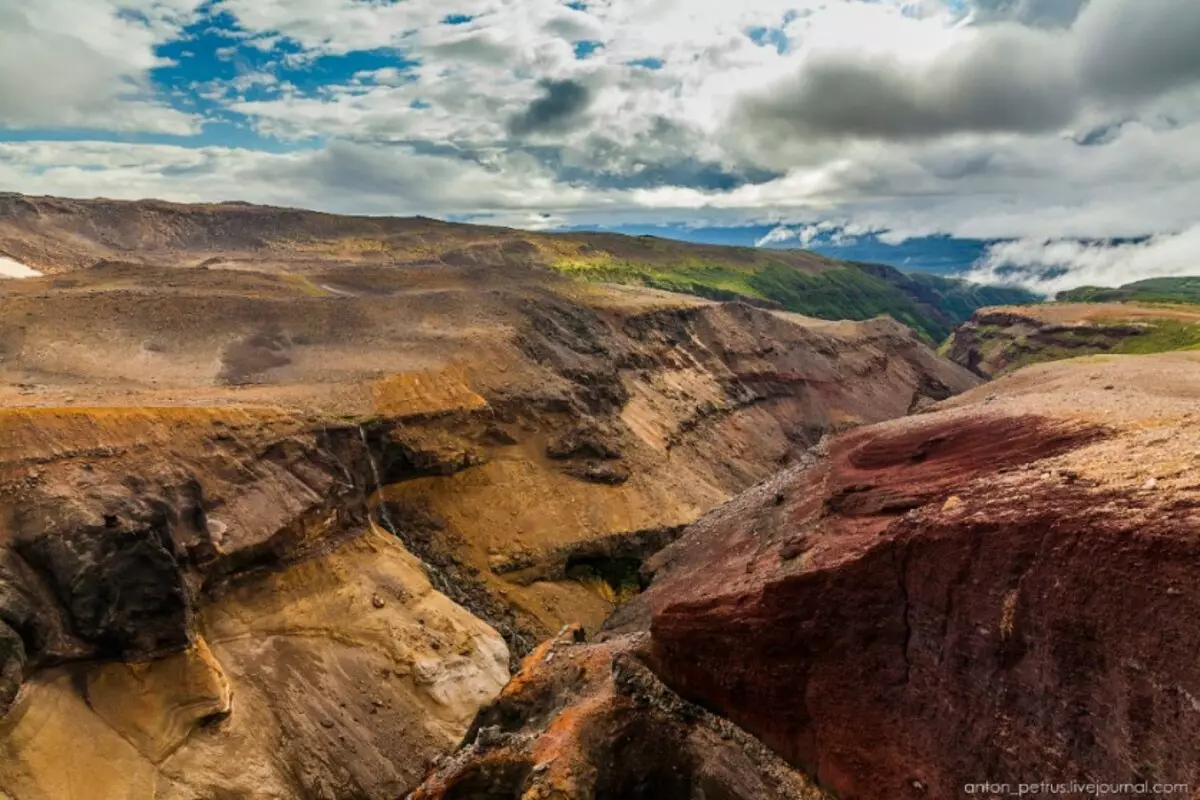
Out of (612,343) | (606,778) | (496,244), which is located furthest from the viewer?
(496,244)

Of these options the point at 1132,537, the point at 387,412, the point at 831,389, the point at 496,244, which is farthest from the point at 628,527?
the point at 496,244

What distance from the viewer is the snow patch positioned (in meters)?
101

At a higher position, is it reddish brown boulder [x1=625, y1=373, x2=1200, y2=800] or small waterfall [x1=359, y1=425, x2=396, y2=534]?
reddish brown boulder [x1=625, y1=373, x2=1200, y2=800]

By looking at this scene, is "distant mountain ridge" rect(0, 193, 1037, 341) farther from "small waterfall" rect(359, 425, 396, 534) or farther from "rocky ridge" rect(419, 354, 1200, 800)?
"rocky ridge" rect(419, 354, 1200, 800)

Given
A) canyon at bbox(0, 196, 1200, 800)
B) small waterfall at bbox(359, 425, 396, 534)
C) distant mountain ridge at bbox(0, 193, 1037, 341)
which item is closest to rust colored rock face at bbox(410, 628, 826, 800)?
canyon at bbox(0, 196, 1200, 800)

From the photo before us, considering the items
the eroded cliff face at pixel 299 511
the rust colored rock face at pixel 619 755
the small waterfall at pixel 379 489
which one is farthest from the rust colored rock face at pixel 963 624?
the small waterfall at pixel 379 489

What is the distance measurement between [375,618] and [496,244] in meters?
143

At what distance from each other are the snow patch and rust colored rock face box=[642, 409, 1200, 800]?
4515 inches

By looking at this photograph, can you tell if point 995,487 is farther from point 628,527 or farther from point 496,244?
point 496,244

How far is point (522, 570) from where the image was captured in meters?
44.0

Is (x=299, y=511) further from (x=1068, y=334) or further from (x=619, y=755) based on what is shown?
(x=1068, y=334)

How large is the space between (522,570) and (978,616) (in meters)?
32.1

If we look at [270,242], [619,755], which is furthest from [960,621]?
[270,242]

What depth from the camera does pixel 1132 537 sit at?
479 inches
